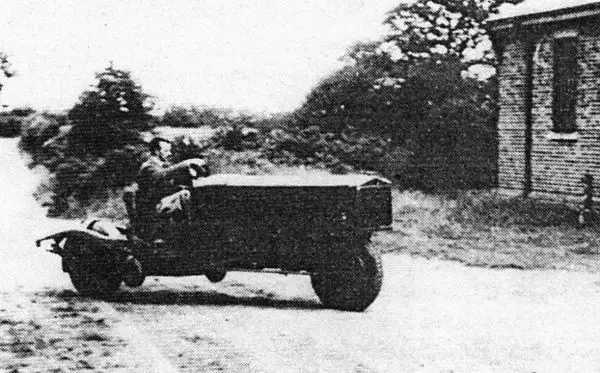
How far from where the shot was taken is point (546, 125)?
814 inches

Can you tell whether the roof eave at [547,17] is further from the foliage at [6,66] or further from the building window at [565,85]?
the foliage at [6,66]

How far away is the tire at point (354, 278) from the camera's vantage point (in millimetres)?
9414

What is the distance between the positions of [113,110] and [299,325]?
12.1 meters

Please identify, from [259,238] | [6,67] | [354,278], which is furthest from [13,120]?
[354,278]

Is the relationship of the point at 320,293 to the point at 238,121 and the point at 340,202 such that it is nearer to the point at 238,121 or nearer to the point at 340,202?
A: the point at 340,202

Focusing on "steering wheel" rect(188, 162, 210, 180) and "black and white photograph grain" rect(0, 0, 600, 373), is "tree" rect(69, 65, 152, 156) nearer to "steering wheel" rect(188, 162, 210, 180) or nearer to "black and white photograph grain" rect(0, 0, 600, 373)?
"black and white photograph grain" rect(0, 0, 600, 373)

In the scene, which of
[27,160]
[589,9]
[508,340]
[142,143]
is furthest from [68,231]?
[589,9]

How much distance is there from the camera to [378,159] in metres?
22.6

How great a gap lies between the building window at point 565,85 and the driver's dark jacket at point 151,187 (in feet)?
40.2

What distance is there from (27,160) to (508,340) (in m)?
16.4

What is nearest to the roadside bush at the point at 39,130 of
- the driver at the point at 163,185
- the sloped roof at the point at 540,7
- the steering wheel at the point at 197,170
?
the sloped roof at the point at 540,7

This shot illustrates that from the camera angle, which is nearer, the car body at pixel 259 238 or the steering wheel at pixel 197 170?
the car body at pixel 259 238

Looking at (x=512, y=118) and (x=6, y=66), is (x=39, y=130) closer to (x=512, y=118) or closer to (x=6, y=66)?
(x=6, y=66)

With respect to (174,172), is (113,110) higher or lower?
higher
